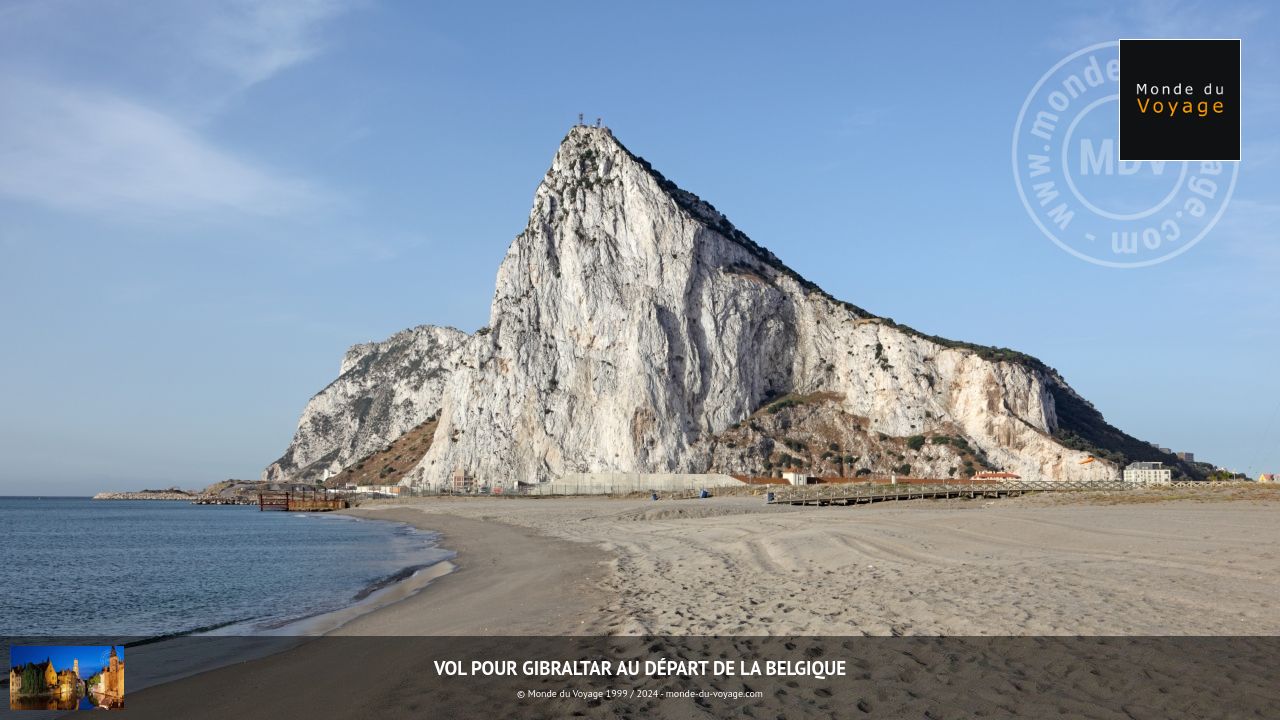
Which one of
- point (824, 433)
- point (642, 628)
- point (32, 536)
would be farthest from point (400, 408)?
point (642, 628)

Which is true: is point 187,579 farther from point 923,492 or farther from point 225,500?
point 225,500

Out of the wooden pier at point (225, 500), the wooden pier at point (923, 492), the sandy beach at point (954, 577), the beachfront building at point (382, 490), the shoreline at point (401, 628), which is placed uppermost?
the sandy beach at point (954, 577)

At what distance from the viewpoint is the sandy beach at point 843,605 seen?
363 inches

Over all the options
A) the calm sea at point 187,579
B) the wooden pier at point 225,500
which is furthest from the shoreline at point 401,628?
the wooden pier at point 225,500

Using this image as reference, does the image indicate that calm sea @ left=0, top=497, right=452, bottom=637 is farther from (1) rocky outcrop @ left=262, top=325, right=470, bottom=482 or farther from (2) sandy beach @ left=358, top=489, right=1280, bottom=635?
(1) rocky outcrop @ left=262, top=325, right=470, bottom=482

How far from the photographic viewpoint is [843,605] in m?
12.9

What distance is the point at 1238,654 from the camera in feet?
31.0

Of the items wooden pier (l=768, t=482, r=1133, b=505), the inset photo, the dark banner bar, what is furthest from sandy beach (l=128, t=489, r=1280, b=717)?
wooden pier (l=768, t=482, r=1133, b=505)

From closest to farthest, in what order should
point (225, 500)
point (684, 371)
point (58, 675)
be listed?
point (58, 675) < point (684, 371) < point (225, 500)

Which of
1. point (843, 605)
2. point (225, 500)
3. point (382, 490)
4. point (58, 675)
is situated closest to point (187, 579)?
point (58, 675)

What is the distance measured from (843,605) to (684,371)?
299ft

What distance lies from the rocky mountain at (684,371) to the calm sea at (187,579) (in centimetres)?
5529

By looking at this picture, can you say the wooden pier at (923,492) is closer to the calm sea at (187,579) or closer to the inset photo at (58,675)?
the calm sea at (187,579)

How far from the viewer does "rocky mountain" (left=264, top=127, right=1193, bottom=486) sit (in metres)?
99.9
